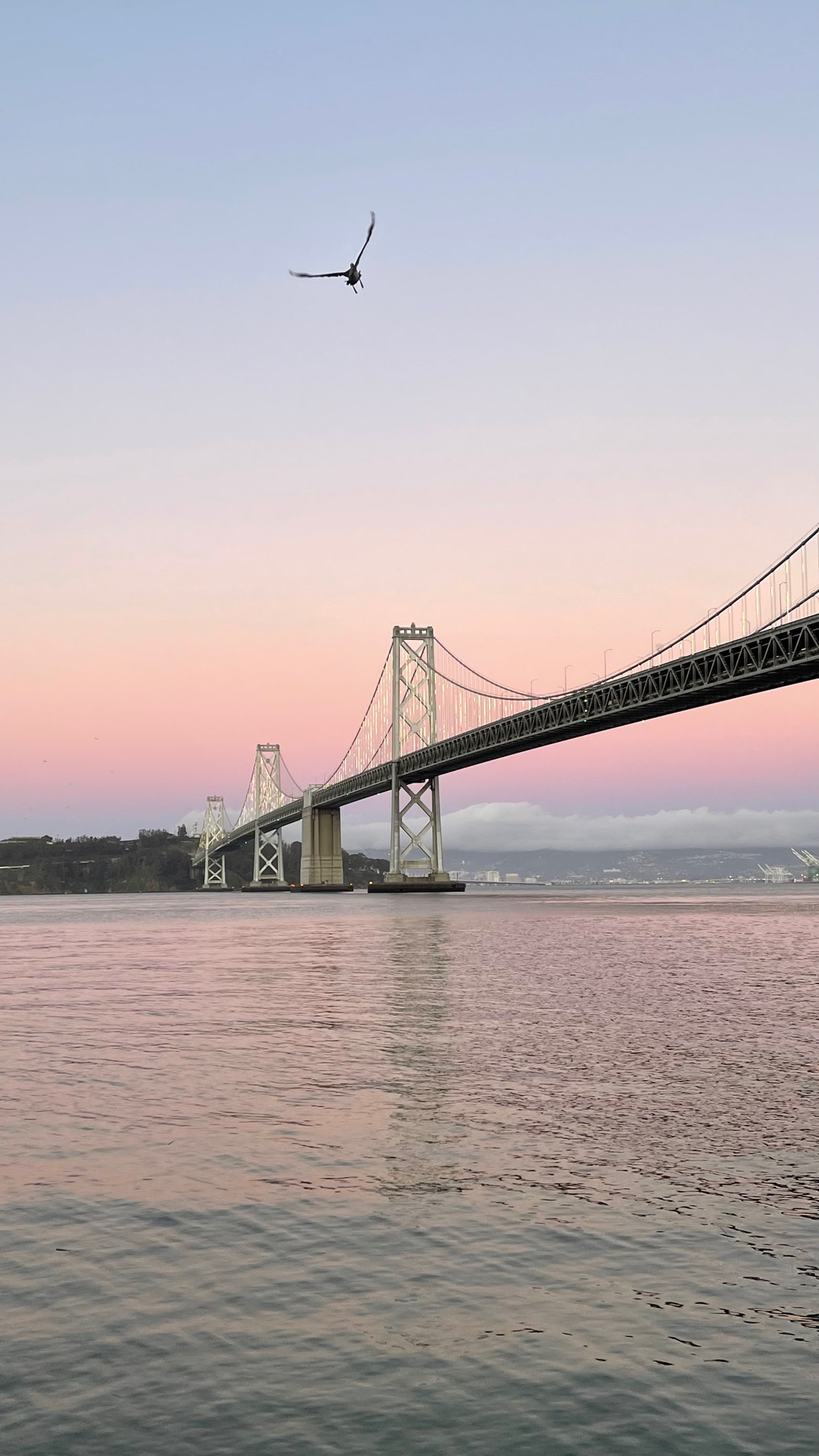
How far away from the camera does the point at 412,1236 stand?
729 cm

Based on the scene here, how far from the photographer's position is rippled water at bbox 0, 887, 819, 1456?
16.2ft

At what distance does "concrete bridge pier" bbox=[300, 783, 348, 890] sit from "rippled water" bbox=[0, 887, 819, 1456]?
103m

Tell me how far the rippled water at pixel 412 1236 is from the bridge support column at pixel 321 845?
337ft

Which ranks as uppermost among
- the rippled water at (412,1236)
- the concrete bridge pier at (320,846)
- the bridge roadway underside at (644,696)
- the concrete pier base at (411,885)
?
the bridge roadway underside at (644,696)

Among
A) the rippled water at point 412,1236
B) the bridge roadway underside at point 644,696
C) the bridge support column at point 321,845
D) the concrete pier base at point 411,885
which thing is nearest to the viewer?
the rippled water at point 412,1236

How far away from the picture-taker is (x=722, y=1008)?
19688 millimetres

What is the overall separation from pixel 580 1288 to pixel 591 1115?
469 cm

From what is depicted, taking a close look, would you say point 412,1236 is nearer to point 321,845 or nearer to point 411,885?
point 411,885

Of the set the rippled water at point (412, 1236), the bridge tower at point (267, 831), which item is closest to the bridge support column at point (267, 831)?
the bridge tower at point (267, 831)

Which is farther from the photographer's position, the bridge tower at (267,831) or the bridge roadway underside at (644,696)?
the bridge tower at (267,831)

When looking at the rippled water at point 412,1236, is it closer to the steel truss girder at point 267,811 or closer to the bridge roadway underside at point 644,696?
the bridge roadway underside at point 644,696

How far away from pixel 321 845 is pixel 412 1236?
118 m

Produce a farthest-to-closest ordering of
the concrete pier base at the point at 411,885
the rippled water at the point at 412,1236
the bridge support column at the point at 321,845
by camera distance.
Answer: the bridge support column at the point at 321,845 < the concrete pier base at the point at 411,885 < the rippled water at the point at 412,1236

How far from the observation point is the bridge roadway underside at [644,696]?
53919 millimetres
